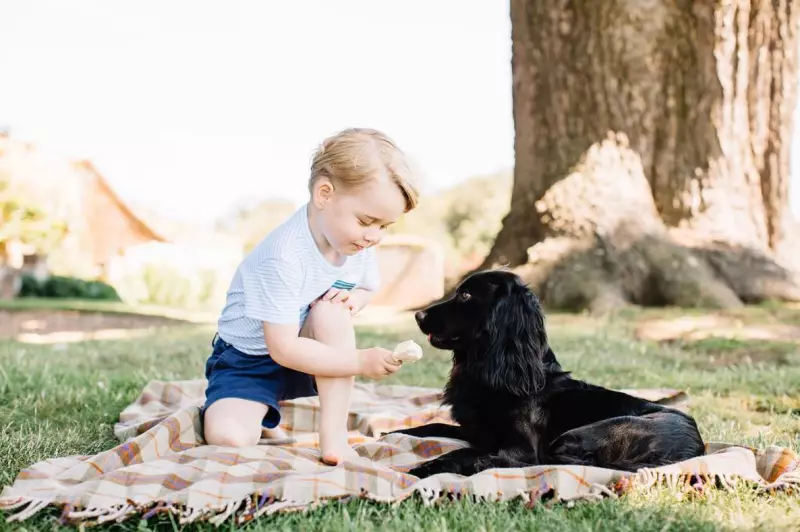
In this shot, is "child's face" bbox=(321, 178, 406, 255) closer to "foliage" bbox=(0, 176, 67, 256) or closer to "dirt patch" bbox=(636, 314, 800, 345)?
"dirt patch" bbox=(636, 314, 800, 345)

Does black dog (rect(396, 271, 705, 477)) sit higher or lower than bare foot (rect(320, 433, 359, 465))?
higher

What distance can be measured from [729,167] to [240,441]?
643 cm

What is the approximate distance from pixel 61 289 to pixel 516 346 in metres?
16.8

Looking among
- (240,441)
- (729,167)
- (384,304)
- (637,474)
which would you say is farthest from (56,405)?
(384,304)

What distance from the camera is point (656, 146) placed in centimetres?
804

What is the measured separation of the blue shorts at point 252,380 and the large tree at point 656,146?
4.53 metres

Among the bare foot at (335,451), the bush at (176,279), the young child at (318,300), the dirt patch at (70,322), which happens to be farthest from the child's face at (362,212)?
the bush at (176,279)

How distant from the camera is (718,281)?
7.43 metres

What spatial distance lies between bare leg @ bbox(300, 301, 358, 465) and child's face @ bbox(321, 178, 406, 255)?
271 millimetres

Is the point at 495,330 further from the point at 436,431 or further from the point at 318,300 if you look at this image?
the point at 318,300

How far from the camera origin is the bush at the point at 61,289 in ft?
58.1

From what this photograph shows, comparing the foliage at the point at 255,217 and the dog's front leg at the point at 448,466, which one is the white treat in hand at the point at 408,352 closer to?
the dog's front leg at the point at 448,466

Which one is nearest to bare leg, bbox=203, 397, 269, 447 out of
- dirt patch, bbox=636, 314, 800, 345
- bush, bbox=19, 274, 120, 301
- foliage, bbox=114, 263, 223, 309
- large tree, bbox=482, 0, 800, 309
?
dirt patch, bbox=636, 314, 800, 345

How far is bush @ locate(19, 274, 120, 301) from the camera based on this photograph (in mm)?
17719
